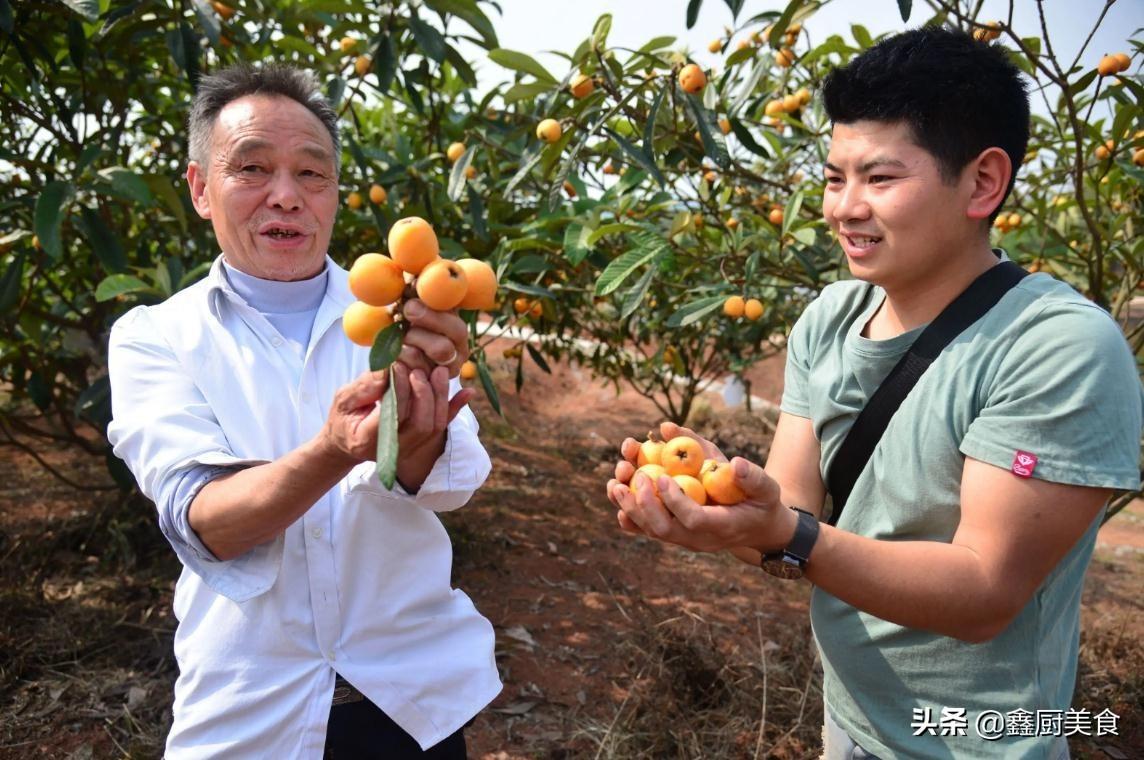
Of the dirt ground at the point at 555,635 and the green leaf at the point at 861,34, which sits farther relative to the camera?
the green leaf at the point at 861,34

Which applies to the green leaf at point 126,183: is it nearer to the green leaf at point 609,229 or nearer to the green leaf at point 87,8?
the green leaf at point 87,8

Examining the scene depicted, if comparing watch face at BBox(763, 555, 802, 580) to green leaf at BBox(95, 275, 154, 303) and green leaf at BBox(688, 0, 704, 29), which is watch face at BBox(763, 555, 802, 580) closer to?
green leaf at BBox(688, 0, 704, 29)

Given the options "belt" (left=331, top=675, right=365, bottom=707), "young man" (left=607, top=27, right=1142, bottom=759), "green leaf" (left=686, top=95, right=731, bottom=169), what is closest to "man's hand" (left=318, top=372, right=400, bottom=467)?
"young man" (left=607, top=27, right=1142, bottom=759)

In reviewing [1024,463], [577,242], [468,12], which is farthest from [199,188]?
[468,12]

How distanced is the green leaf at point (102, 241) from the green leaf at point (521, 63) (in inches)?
46.4

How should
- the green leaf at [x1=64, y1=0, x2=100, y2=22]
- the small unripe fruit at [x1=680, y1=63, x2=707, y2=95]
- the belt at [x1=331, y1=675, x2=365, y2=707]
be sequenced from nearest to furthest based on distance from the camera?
1. the belt at [x1=331, y1=675, x2=365, y2=707]
2. the green leaf at [x1=64, y1=0, x2=100, y2=22]
3. the small unripe fruit at [x1=680, y1=63, x2=707, y2=95]

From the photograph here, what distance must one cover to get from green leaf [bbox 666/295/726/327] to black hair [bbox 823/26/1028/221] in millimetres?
1202

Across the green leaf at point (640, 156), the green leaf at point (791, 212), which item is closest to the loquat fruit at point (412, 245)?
the green leaf at point (640, 156)

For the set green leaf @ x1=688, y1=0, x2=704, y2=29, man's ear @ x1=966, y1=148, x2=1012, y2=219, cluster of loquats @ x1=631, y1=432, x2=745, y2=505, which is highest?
green leaf @ x1=688, y1=0, x2=704, y2=29

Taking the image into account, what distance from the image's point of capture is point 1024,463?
970 mm

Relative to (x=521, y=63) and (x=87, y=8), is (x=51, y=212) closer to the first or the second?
(x=87, y=8)

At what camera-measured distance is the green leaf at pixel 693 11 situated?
1.96m

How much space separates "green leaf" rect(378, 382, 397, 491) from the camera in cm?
89

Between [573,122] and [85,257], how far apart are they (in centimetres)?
222
